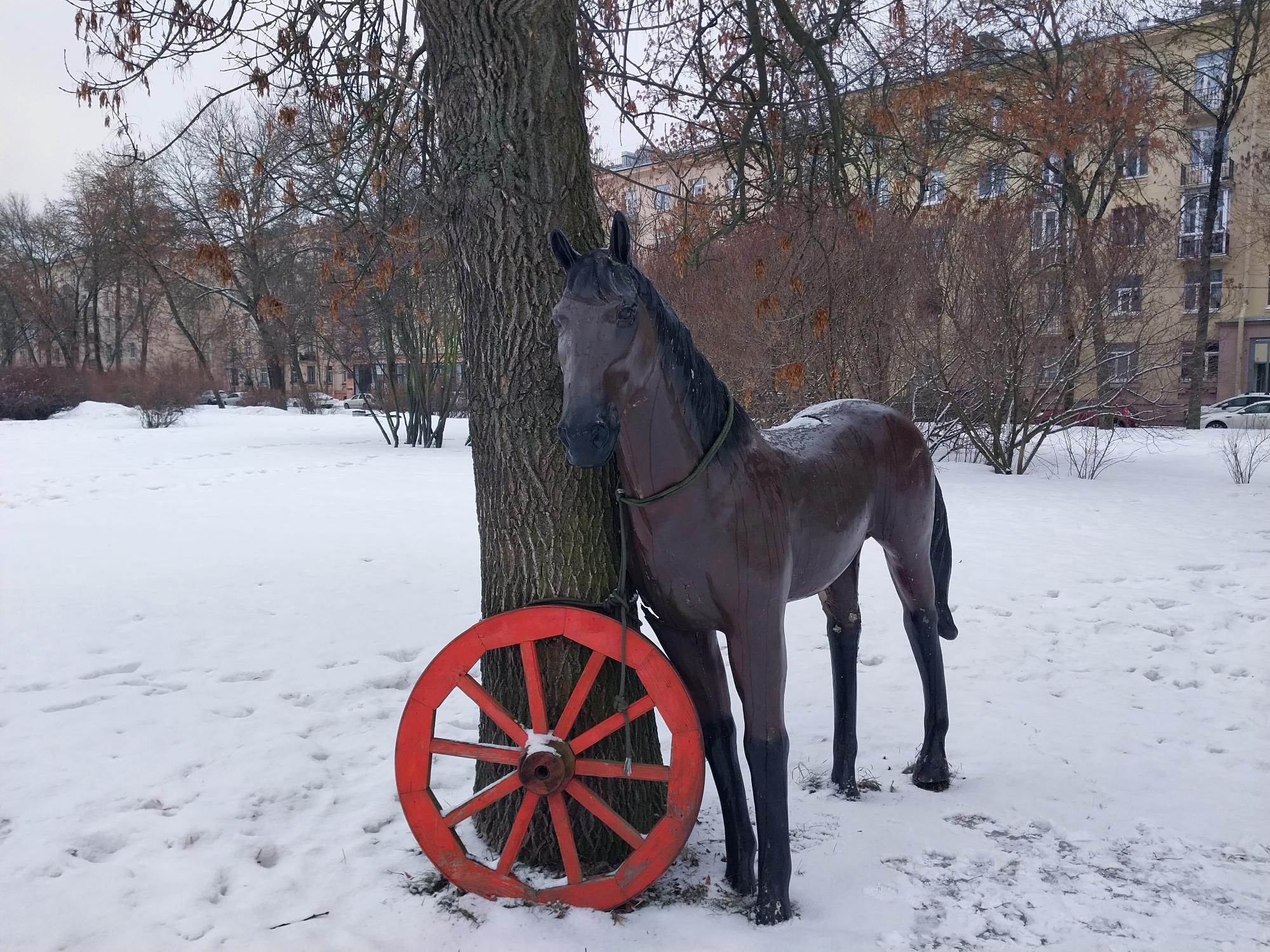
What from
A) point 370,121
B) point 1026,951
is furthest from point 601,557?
point 370,121

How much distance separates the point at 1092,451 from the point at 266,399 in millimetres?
30130

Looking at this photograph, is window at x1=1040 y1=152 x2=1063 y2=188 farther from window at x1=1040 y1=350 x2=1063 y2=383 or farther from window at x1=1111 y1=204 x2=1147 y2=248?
window at x1=1040 y1=350 x2=1063 y2=383

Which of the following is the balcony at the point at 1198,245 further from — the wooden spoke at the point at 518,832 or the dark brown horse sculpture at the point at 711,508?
the wooden spoke at the point at 518,832

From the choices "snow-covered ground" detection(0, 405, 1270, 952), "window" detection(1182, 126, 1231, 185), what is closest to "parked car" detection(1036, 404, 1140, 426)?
"snow-covered ground" detection(0, 405, 1270, 952)

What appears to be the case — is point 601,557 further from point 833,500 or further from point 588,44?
point 588,44

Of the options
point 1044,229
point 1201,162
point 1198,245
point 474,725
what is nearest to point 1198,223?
point 1198,245

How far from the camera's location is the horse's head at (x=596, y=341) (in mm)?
2010

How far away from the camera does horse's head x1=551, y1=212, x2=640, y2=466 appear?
2.01 metres

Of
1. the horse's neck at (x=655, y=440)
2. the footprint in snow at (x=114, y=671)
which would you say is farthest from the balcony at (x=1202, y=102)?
the footprint in snow at (x=114, y=671)

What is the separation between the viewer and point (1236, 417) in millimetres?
21312

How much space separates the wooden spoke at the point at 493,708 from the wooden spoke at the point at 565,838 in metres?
0.20

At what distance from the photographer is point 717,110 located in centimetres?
474

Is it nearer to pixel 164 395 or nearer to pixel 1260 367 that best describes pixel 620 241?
pixel 164 395

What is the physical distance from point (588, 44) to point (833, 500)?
2.92 meters
